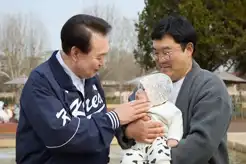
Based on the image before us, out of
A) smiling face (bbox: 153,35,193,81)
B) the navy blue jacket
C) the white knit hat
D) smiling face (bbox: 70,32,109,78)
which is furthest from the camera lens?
smiling face (bbox: 153,35,193,81)

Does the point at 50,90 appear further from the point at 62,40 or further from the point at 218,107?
the point at 218,107

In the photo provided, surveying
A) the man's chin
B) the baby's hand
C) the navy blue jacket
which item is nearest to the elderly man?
the navy blue jacket

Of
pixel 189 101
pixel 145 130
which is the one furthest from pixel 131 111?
pixel 189 101

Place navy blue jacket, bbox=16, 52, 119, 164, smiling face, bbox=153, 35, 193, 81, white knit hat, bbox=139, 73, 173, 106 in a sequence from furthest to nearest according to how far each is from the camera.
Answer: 1. smiling face, bbox=153, 35, 193, 81
2. white knit hat, bbox=139, 73, 173, 106
3. navy blue jacket, bbox=16, 52, 119, 164

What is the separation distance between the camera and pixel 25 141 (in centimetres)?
228

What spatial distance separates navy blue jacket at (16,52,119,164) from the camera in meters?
2.09

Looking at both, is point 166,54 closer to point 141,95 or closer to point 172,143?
point 141,95

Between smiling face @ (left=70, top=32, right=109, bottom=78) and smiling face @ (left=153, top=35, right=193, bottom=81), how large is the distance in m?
0.33

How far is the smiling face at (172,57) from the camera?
2.47 meters

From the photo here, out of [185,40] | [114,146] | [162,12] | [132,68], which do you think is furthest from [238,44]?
[132,68]

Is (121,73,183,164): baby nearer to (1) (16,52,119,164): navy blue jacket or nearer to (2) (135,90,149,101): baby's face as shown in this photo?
(2) (135,90,149,101): baby's face

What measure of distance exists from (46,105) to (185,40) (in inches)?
31.7

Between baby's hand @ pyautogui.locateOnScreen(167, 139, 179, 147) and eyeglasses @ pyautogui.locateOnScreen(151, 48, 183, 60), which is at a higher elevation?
eyeglasses @ pyautogui.locateOnScreen(151, 48, 183, 60)

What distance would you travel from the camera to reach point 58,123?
2.08m
